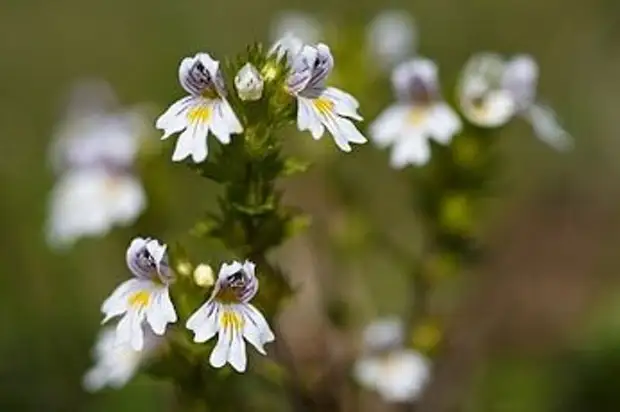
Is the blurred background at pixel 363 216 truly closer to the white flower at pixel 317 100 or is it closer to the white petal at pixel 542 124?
the white petal at pixel 542 124

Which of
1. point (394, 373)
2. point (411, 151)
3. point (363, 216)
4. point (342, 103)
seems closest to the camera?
point (342, 103)

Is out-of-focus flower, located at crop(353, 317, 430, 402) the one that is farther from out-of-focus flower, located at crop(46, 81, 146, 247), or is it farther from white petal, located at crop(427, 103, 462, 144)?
out-of-focus flower, located at crop(46, 81, 146, 247)

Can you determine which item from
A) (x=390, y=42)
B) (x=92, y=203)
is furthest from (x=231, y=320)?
(x=390, y=42)

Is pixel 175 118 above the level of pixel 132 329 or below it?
above

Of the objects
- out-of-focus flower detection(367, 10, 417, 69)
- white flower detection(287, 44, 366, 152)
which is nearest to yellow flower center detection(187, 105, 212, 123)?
white flower detection(287, 44, 366, 152)

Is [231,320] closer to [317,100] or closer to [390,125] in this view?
[317,100]

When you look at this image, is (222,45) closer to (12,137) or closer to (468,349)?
(12,137)

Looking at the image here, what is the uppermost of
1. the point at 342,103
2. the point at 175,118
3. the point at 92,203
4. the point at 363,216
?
the point at 363,216
